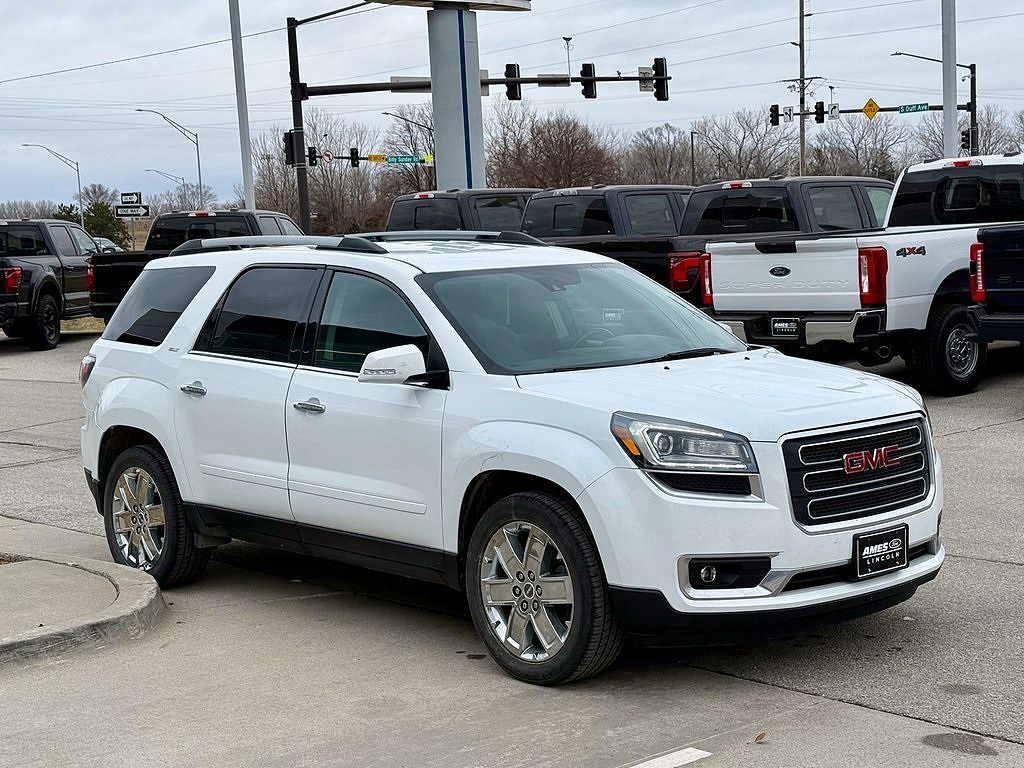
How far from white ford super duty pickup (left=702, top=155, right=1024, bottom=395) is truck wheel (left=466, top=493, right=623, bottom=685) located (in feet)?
26.4

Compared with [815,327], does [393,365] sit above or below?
above

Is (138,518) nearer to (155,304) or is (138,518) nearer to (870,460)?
(155,304)

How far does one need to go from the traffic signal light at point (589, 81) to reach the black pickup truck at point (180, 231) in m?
21.6

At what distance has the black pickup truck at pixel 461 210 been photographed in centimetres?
2056

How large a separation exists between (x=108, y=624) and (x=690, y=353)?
2980mm

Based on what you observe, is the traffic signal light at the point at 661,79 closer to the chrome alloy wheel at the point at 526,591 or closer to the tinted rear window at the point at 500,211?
the tinted rear window at the point at 500,211

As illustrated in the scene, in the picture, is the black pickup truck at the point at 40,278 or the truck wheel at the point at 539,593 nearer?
the truck wheel at the point at 539,593

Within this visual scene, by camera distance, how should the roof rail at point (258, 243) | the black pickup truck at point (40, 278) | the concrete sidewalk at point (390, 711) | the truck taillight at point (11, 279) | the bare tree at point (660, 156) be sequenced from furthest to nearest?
the bare tree at point (660, 156), the black pickup truck at point (40, 278), the truck taillight at point (11, 279), the roof rail at point (258, 243), the concrete sidewalk at point (390, 711)

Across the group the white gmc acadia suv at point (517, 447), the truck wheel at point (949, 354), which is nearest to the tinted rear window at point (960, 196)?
the truck wheel at point (949, 354)

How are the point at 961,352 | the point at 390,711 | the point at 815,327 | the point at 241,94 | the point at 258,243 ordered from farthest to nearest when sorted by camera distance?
the point at 241,94 < the point at 961,352 < the point at 815,327 < the point at 258,243 < the point at 390,711

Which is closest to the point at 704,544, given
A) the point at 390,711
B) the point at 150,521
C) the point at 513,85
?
the point at 390,711

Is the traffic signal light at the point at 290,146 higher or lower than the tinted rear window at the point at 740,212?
higher

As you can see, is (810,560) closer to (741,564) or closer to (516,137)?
(741,564)

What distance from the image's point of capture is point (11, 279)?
22.8m
